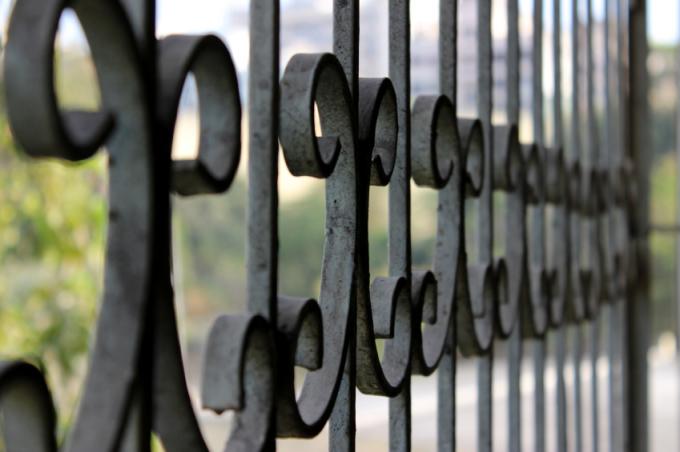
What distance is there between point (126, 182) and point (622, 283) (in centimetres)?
126

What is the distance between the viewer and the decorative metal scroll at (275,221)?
33 cm

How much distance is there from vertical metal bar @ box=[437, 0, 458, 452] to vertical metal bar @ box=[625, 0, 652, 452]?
0.92m

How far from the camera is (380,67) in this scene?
199 inches

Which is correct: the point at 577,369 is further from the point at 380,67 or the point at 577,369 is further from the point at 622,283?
the point at 380,67

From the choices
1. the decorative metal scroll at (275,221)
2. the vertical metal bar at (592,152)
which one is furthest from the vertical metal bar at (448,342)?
the vertical metal bar at (592,152)

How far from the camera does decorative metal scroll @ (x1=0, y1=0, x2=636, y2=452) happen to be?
13.1 inches

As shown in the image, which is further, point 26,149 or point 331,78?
point 331,78

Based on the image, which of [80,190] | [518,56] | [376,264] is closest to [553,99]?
[518,56]

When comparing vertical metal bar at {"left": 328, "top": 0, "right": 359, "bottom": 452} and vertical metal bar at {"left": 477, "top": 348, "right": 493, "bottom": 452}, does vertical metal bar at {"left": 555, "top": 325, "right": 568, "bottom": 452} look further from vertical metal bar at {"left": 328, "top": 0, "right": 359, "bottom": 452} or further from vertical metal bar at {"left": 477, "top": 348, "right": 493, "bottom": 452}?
vertical metal bar at {"left": 328, "top": 0, "right": 359, "bottom": 452}

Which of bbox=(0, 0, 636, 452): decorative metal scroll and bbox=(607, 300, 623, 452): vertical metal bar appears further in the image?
bbox=(607, 300, 623, 452): vertical metal bar

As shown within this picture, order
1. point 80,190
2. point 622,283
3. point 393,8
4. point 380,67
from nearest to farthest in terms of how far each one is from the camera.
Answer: point 393,8
point 622,283
point 80,190
point 380,67

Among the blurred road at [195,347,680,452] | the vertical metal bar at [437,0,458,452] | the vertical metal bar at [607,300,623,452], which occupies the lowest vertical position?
the blurred road at [195,347,680,452]

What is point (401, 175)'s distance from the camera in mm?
619

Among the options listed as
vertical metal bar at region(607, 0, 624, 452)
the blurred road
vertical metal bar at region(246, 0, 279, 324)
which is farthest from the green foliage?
vertical metal bar at region(246, 0, 279, 324)
